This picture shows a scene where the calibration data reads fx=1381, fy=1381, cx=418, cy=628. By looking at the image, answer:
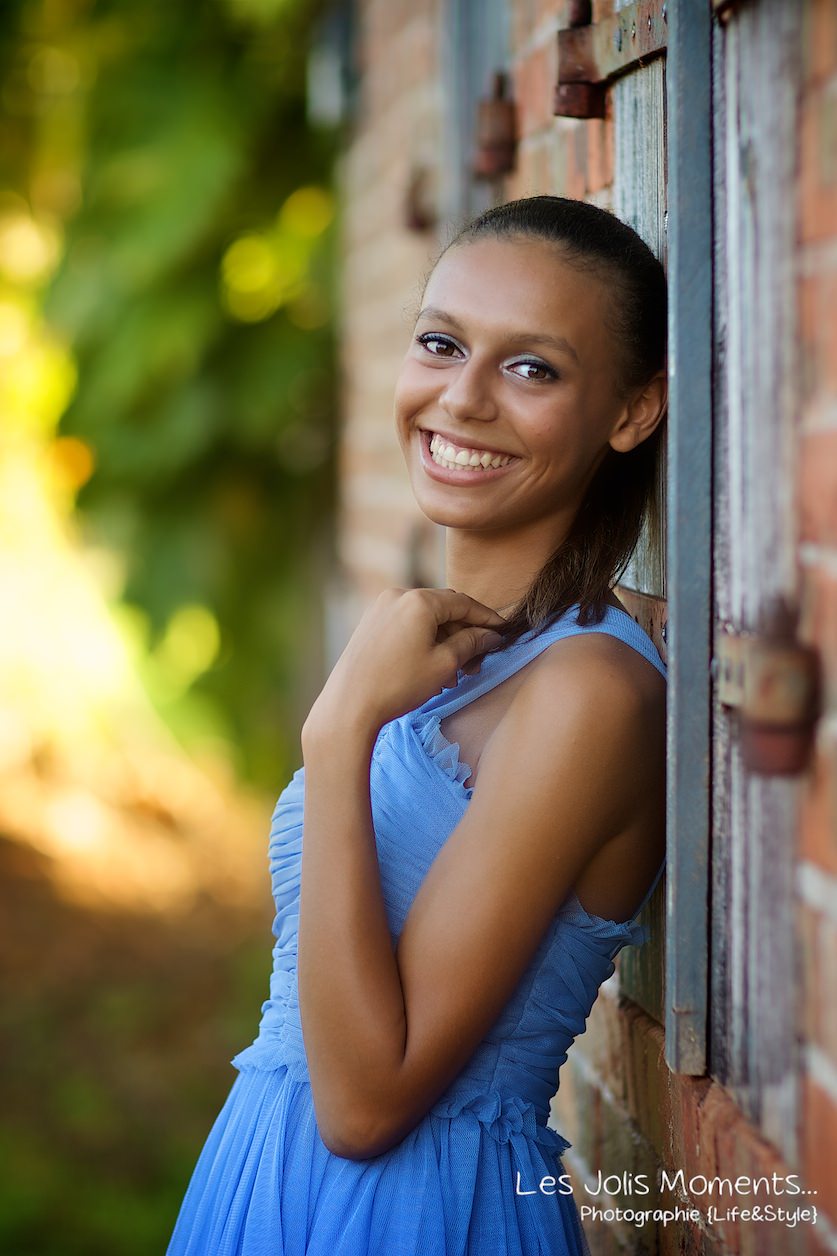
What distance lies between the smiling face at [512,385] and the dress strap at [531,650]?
190mm

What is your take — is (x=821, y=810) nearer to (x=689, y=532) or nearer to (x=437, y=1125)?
(x=689, y=532)

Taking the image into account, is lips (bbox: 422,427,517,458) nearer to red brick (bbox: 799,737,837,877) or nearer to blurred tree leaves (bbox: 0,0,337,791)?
red brick (bbox: 799,737,837,877)

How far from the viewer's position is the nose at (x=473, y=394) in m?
1.86

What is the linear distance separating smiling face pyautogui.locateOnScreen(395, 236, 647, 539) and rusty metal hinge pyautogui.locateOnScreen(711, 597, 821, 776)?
569 mm

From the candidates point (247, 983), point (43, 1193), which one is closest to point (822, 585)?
point (43, 1193)

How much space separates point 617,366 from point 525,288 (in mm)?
166

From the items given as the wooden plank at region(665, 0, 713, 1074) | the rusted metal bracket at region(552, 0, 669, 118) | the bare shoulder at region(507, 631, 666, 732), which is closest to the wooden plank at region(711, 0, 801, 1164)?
the wooden plank at region(665, 0, 713, 1074)

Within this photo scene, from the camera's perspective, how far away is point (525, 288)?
1846 mm

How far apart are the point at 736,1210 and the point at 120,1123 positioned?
355 cm

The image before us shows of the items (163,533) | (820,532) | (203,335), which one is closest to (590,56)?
(820,532)

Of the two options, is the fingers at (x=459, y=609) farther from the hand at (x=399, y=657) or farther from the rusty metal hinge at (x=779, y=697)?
the rusty metal hinge at (x=779, y=697)

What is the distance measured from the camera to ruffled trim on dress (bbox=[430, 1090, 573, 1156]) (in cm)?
178

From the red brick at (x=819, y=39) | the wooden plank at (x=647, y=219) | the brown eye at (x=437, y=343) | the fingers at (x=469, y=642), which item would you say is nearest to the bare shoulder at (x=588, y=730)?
the fingers at (x=469, y=642)

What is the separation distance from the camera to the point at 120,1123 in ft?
15.4
